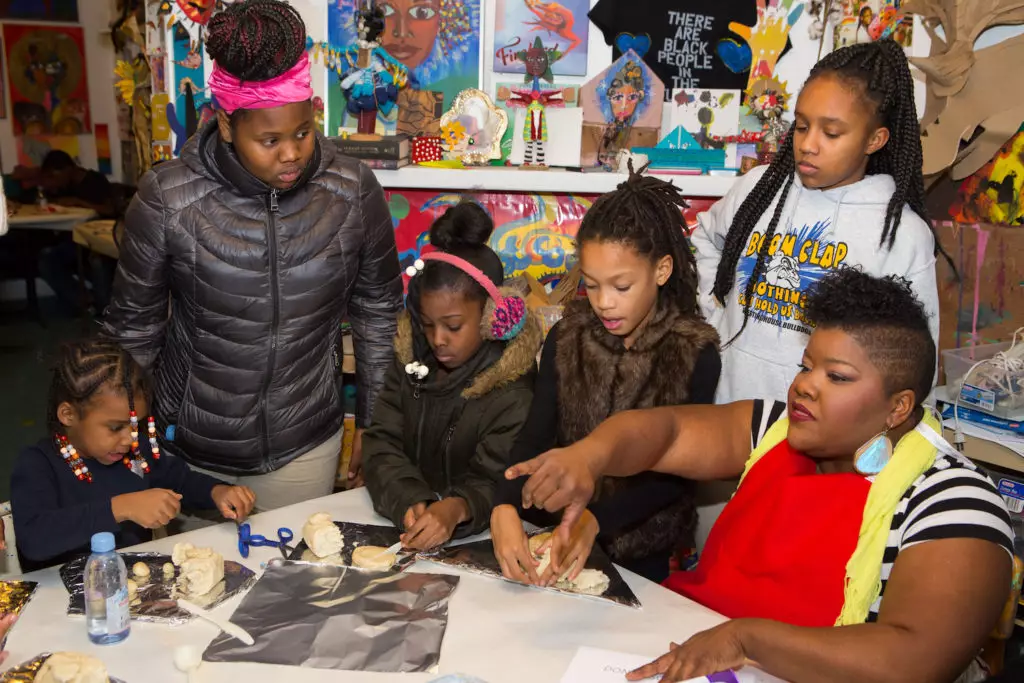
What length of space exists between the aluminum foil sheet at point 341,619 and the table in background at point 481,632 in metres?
0.03

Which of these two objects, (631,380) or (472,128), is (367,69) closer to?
(472,128)

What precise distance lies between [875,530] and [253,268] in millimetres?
1543

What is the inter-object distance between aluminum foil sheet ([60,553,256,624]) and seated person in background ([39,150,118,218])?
5978mm

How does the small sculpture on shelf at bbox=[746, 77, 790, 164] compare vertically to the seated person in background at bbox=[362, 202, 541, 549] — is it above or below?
above

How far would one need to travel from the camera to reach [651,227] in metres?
2.12

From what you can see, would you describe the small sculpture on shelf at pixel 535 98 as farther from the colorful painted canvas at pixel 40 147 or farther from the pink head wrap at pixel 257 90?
the colorful painted canvas at pixel 40 147

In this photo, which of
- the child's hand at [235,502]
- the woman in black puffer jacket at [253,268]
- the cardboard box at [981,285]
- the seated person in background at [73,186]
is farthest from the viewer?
the seated person in background at [73,186]

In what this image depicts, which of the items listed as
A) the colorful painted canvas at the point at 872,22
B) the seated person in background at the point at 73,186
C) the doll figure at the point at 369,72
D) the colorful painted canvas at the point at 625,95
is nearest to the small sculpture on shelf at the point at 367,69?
the doll figure at the point at 369,72

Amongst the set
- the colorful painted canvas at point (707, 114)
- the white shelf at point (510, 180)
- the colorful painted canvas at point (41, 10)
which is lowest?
the white shelf at point (510, 180)

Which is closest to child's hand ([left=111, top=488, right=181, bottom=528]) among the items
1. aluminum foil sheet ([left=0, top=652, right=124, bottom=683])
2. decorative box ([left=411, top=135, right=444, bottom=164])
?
aluminum foil sheet ([left=0, top=652, right=124, bottom=683])

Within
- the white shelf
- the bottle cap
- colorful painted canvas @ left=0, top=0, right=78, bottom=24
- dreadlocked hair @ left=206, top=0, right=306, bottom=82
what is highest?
colorful painted canvas @ left=0, top=0, right=78, bottom=24

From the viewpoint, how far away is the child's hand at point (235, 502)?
6.57 ft

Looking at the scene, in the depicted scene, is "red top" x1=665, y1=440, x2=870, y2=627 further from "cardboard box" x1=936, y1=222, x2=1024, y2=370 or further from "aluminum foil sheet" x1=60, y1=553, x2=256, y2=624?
"cardboard box" x1=936, y1=222, x2=1024, y2=370

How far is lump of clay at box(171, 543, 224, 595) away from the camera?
173cm
